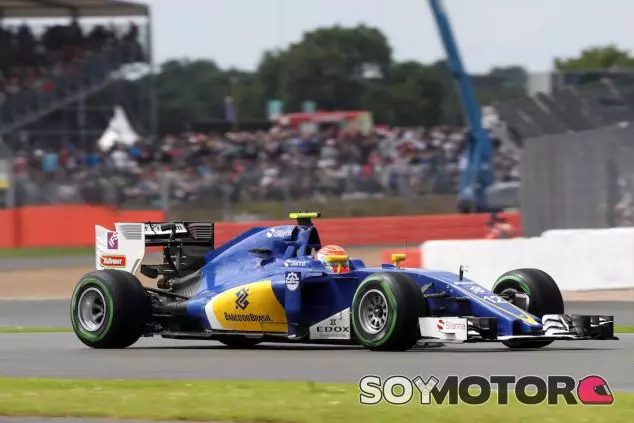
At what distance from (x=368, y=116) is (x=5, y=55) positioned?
723 inches

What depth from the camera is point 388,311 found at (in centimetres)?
1220

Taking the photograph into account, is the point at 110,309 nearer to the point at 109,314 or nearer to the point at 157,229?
the point at 109,314

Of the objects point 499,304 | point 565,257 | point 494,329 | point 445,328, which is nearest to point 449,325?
point 445,328

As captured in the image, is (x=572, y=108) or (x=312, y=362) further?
(x=572, y=108)

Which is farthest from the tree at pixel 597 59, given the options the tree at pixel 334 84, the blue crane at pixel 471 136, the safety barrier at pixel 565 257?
the safety barrier at pixel 565 257

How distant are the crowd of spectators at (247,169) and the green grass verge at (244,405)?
2449 centimetres

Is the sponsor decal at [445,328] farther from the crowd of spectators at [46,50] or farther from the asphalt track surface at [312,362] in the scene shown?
the crowd of spectators at [46,50]

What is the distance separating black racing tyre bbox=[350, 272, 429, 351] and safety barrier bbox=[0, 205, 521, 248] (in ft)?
61.4

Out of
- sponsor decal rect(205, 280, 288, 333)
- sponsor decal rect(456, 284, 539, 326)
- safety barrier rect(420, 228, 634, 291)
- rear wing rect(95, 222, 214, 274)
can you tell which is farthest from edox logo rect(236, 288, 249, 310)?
safety barrier rect(420, 228, 634, 291)

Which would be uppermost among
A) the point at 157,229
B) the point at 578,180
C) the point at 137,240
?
the point at 578,180

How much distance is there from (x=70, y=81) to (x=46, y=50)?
151 cm

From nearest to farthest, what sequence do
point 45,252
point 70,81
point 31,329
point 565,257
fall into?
point 31,329
point 565,257
point 45,252
point 70,81

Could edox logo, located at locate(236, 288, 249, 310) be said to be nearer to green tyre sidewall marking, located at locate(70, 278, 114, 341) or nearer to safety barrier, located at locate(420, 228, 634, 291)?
green tyre sidewall marking, located at locate(70, 278, 114, 341)

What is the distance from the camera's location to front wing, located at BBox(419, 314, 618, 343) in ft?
39.5
